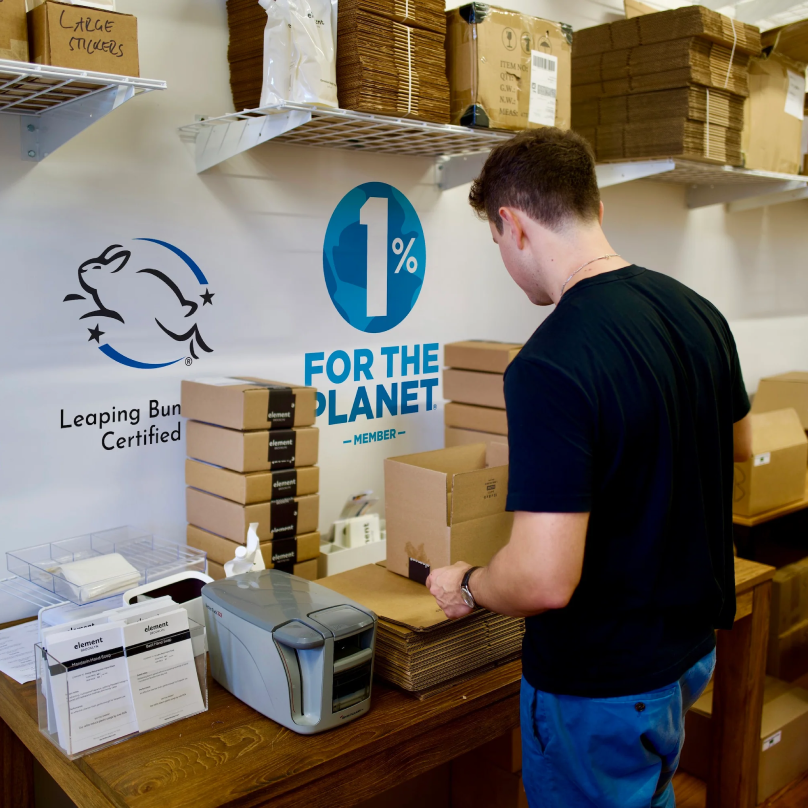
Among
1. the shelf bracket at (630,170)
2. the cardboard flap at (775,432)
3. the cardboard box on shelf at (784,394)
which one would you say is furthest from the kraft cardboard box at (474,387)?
the cardboard box on shelf at (784,394)

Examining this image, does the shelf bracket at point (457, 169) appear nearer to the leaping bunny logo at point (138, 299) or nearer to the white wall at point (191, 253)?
the white wall at point (191, 253)

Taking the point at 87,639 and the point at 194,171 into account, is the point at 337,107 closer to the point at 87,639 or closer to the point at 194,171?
the point at 194,171

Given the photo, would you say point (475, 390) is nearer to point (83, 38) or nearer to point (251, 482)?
point (251, 482)

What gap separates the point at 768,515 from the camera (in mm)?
2938

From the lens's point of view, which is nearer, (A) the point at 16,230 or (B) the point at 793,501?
(A) the point at 16,230

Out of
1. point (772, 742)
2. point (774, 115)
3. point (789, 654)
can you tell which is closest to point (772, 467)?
point (789, 654)

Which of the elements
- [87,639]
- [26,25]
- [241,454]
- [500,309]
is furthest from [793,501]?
[26,25]

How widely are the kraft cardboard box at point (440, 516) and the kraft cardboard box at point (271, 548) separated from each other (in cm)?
22

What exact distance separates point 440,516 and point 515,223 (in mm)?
669

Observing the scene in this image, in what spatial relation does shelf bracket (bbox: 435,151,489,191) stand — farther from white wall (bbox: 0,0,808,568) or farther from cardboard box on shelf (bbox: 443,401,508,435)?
cardboard box on shelf (bbox: 443,401,508,435)

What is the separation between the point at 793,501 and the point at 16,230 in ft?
9.00

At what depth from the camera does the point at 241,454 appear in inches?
73.4

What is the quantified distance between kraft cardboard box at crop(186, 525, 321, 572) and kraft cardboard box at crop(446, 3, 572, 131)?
113cm

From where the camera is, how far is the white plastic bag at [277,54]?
1750 millimetres
